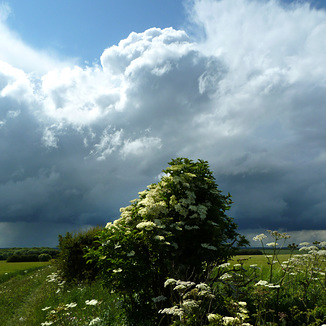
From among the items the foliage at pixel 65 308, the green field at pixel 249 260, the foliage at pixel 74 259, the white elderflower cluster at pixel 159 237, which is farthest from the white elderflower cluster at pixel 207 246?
the foliage at pixel 74 259

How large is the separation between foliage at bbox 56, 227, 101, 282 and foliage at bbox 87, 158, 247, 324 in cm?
930

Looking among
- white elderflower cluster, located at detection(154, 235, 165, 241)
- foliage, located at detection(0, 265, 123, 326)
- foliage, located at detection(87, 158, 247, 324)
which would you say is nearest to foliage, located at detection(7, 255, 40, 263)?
foliage, located at detection(0, 265, 123, 326)

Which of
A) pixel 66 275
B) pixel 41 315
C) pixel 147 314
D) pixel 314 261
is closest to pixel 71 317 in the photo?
pixel 41 315

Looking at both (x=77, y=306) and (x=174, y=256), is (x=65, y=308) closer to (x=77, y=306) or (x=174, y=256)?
(x=77, y=306)

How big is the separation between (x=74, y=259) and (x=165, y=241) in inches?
462

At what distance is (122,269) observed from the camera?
24.2 ft

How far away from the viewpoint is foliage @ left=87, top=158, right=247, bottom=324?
7383 mm

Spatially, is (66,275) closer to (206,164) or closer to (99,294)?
(99,294)

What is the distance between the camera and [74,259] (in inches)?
669

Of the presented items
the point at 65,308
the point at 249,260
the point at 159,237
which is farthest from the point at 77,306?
the point at 249,260

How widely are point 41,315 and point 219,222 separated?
23.2ft

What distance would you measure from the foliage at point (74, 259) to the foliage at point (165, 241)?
9.30m

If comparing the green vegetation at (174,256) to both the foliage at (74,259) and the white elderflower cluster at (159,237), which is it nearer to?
the white elderflower cluster at (159,237)

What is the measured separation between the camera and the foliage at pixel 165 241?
291 inches
